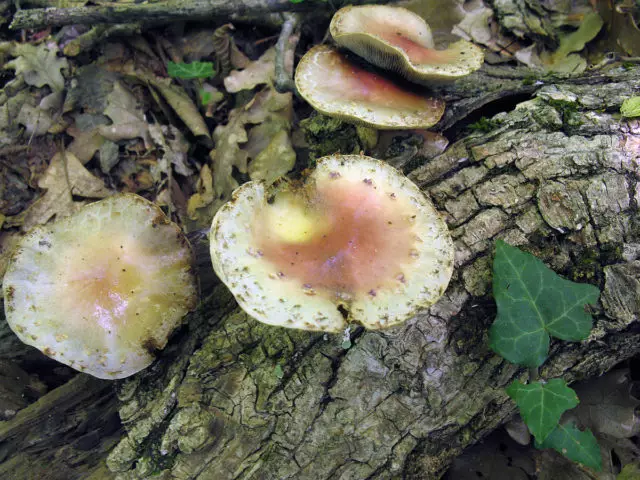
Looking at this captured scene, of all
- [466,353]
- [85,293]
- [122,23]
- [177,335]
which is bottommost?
[177,335]

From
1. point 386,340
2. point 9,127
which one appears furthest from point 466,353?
point 9,127

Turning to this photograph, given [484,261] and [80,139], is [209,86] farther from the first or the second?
[484,261]

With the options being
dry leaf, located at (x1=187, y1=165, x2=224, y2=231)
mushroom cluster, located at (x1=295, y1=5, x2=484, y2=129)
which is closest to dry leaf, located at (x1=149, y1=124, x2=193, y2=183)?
dry leaf, located at (x1=187, y1=165, x2=224, y2=231)

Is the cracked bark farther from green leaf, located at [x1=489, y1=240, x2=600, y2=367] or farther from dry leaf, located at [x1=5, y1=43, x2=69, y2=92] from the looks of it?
dry leaf, located at [x1=5, y1=43, x2=69, y2=92]

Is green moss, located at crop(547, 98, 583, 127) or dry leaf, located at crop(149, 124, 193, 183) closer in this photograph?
green moss, located at crop(547, 98, 583, 127)

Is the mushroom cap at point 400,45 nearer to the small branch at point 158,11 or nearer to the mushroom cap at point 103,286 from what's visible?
the small branch at point 158,11

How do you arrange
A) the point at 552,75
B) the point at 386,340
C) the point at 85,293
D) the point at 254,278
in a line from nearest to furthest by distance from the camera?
the point at 254,278, the point at 386,340, the point at 85,293, the point at 552,75

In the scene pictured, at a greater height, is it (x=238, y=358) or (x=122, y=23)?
(x=122, y=23)
